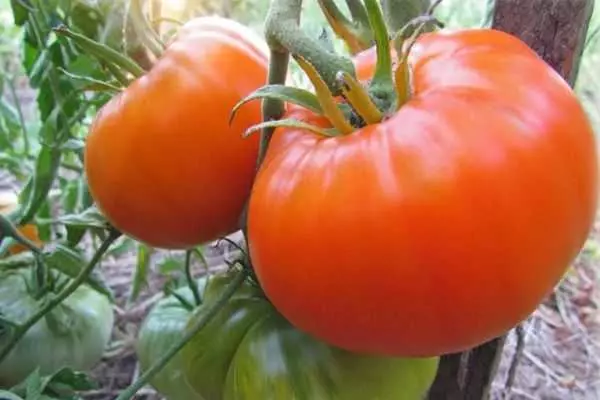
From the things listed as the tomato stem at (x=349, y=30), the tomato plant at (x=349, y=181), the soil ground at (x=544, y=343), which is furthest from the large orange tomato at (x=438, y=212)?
the soil ground at (x=544, y=343)

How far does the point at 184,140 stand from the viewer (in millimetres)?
574

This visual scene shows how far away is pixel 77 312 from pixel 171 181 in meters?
0.46

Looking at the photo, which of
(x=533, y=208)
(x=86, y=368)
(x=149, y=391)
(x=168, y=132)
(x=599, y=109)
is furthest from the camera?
(x=599, y=109)

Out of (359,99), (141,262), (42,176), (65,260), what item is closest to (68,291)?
(65,260)

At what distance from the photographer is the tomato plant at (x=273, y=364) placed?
2.11 ft

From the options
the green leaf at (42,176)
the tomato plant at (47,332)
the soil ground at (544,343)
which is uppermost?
the green leaf at (42,176)

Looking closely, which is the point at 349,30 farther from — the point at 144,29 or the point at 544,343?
the point at 544,343

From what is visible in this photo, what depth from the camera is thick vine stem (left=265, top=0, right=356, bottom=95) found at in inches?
19.6

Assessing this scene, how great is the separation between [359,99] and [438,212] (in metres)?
0.08

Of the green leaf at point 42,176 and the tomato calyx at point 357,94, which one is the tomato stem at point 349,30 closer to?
the tomato calyx at point 357,94

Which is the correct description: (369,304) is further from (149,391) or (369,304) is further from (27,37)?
(149,391)

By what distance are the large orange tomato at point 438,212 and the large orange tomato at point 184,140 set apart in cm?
9

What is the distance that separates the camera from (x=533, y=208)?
1.50 feet

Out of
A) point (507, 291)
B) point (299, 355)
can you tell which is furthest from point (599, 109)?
point (507, 291)
